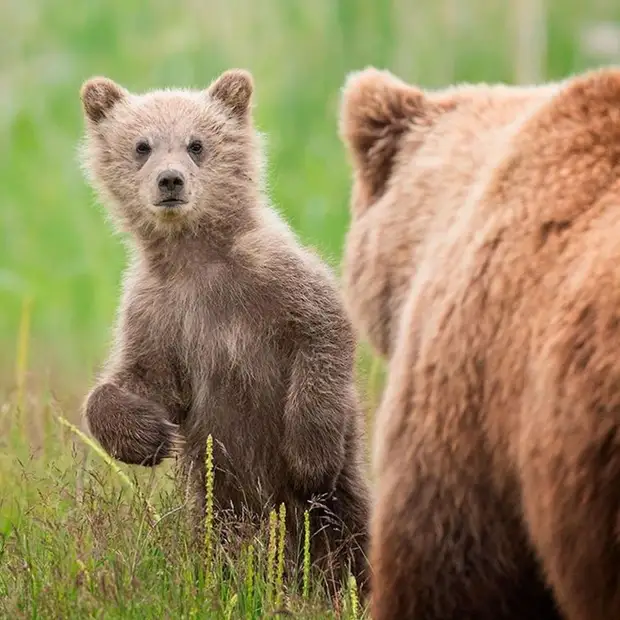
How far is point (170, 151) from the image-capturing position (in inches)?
179

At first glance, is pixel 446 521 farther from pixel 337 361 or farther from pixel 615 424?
pixel 337 361

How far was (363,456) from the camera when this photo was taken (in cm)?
462

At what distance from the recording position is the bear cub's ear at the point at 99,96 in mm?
4730

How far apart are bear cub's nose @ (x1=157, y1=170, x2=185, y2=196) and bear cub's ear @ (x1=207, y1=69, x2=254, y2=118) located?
50cm

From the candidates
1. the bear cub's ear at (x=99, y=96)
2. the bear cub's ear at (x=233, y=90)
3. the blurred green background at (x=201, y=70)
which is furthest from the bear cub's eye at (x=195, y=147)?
the blurred green background at (x=201, y=70)

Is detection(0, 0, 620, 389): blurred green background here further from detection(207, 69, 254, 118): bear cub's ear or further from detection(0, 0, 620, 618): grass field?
detection(207, 69, 254, 118): bear cub's ear

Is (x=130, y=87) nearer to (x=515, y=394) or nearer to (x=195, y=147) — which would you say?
(x=195, y=147)

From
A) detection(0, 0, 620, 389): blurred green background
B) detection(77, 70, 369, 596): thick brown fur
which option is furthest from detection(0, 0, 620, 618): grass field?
detection(77, 70, 369, 596): thick brown fur

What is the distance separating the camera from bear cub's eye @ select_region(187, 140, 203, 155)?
457cm

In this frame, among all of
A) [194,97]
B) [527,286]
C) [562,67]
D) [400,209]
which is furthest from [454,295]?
[562,67]

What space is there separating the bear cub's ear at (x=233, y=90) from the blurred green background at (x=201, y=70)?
319 cm

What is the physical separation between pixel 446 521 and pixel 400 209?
101cm

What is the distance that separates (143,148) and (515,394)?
209cm

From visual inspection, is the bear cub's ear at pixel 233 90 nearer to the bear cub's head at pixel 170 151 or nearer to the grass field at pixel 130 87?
the bear cub's head at pixel 170 151
